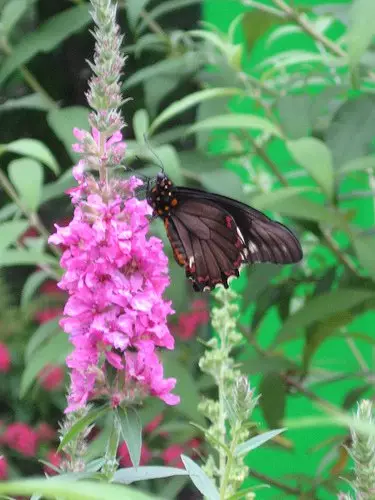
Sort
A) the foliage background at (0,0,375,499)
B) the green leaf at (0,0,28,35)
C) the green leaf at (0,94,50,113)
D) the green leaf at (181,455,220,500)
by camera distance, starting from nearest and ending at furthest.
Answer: the green leaf at (181,455,220,500)
the foliage background at (0,0,375,499)
the green leaf at (0,0,28,35)
the green leaf at (0,94,50,113)

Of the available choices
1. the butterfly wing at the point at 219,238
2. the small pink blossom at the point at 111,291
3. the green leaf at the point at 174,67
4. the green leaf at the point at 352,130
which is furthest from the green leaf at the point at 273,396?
the small pink blossom at the point at 111,291

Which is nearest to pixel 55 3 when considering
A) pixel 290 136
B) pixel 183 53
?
pixel 183 53

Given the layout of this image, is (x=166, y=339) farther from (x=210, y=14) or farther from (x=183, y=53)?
(x=210, y=14)

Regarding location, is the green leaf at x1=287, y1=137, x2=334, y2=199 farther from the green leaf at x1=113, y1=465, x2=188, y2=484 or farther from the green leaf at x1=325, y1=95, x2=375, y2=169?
the green leaf at x1=113, y1=465, x2=188, y2=484

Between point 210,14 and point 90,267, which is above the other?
point 210,14

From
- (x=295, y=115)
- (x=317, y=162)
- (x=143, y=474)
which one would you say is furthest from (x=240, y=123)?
(x=143, y=474)

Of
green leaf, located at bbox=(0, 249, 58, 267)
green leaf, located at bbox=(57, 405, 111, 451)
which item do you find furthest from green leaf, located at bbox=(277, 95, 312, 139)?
green leaf, located at bbox=(57, 405, 111, 451)

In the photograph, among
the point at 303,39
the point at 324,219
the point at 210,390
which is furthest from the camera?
the point at 303,39
